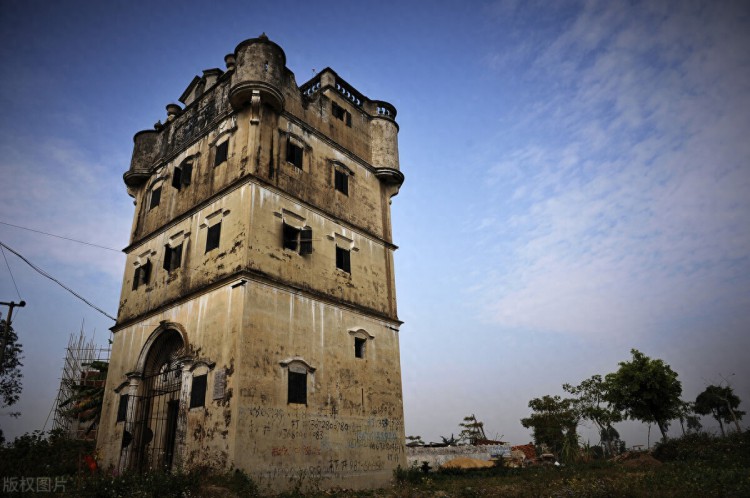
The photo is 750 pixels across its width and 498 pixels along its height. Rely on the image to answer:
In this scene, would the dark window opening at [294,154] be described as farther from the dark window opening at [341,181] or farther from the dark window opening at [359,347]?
the dark window opening at [359,347]

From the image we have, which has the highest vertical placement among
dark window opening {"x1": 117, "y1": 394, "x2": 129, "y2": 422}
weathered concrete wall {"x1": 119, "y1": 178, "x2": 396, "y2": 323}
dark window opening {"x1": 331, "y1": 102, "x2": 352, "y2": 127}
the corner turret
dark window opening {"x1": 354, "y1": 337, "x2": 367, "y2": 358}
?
dark window opening {"x1": 331, "y1": 102, "x2": 352, "y2": 127}

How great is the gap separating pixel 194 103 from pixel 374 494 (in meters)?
15.9

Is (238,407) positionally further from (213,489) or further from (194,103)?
(194,103)

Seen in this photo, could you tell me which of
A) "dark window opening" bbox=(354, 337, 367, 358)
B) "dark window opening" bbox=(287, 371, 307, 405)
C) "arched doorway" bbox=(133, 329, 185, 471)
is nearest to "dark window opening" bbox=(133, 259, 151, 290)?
"arched doorway" bbox=(133, 329, 185, 471)

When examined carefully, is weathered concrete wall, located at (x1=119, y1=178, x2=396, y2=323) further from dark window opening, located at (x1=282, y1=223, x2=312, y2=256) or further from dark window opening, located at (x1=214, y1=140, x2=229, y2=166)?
dark window opening, located at (x1=214, y1=140, x2=229, y2=166)

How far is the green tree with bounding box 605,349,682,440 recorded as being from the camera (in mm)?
26078

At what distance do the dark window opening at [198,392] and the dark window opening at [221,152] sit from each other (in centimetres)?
743

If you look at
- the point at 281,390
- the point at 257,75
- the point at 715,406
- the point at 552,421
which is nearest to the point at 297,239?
the point at 281,390

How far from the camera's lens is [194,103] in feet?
62.0

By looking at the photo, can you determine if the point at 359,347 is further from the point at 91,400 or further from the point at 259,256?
the point at 91,400

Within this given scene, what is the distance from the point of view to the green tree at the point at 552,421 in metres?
38.2

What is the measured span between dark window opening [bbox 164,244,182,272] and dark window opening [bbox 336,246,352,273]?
5.48 m

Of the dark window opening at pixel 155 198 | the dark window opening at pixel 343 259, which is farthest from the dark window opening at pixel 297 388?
the dark window opening at pixel 155 198

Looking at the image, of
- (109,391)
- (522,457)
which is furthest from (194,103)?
(522,457)
